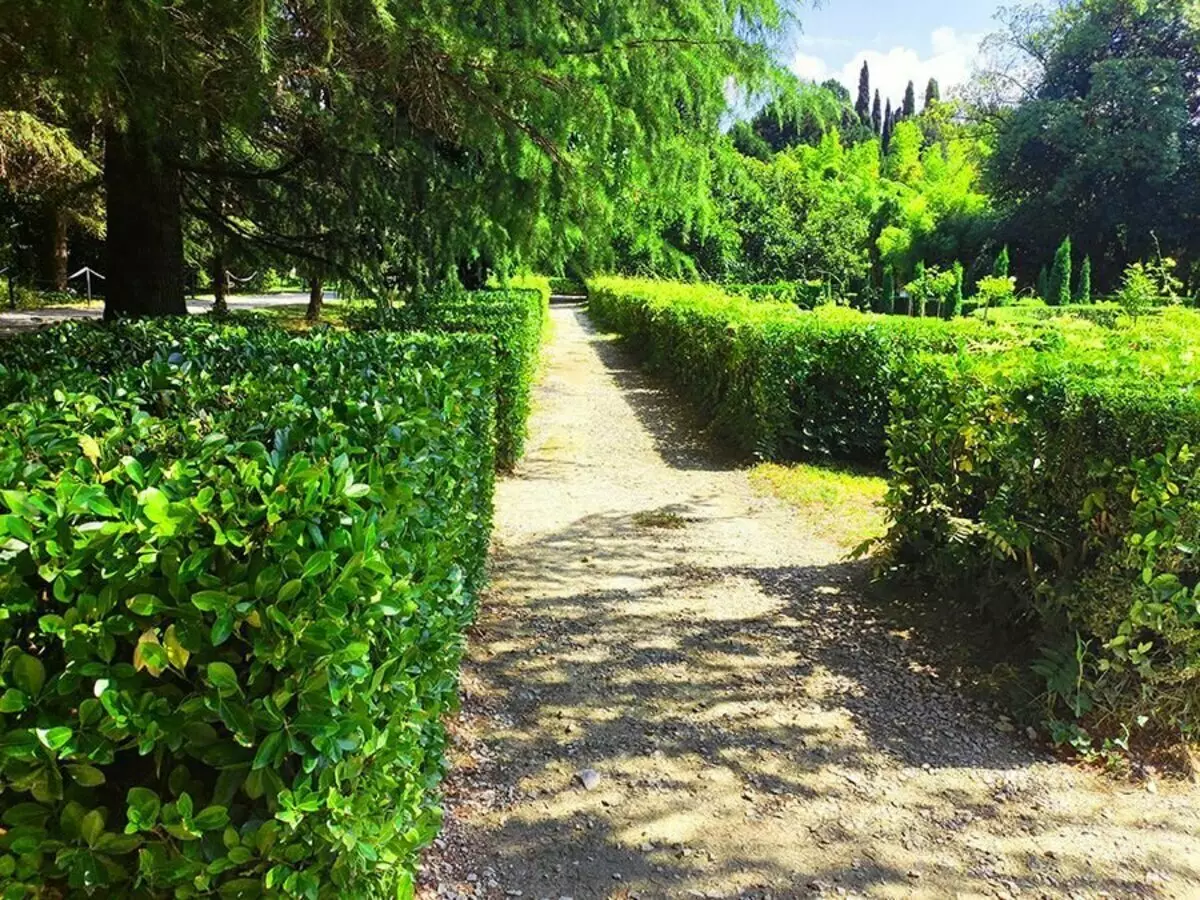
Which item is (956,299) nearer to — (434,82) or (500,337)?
(500,337)

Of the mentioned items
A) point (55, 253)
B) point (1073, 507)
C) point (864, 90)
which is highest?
point (864, 90)

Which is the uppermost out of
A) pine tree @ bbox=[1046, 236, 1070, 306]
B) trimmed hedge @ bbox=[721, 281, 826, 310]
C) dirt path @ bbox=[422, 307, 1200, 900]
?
pine tree @ bbox=[1046, 236, 1070, 306]

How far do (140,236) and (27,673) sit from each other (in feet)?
26.8

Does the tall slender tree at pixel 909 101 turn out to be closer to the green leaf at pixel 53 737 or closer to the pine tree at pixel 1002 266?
the pine tree at pixel 1002 266

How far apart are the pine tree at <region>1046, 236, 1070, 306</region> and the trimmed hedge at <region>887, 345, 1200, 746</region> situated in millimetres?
40840

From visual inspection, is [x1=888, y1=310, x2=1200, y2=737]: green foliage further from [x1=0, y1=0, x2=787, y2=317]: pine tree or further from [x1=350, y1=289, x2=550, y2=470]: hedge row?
[x1=350, y1=289, x2=550, y2=470]: hedge row

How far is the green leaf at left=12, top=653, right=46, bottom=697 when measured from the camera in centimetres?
139

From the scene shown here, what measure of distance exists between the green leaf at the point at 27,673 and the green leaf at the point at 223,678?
280 millimetres

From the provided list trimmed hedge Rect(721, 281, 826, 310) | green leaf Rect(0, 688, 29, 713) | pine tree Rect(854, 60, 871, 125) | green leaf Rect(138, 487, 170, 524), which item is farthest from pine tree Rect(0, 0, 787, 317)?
pine tree Rect(854, 60, 871, 125)

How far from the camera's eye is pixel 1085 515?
352 centimetres

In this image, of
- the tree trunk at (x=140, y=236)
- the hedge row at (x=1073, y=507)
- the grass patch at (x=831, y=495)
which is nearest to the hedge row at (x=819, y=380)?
the grass patch at (x=831, y=495)

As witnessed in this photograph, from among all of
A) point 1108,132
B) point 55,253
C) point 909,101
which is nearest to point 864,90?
point 909,101

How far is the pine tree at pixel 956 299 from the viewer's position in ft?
114

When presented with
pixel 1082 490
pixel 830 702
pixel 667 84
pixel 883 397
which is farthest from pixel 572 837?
pixel 883 397
